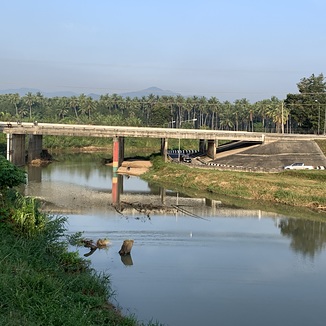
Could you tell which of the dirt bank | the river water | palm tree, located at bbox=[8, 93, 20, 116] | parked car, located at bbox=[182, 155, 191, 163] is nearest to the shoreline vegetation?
the river water

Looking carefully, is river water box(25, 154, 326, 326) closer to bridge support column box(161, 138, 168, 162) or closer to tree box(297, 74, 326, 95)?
bridge support column box(161, 138, 168, 162)

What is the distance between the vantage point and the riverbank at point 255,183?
56.2 meters

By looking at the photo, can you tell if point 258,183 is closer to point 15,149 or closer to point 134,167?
point 134,167

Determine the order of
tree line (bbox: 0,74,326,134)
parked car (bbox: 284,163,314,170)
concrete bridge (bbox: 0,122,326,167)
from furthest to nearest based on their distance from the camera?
tree line (bbox: 0,74,326,134)
concrete bridge (bbox: 0,122,326,167)
parked car (bbox: 284,163,314,170)

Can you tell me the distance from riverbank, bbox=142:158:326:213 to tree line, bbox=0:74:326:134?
5103 cm

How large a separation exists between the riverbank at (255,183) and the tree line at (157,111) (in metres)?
51.0

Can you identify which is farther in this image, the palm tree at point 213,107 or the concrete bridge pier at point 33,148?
the palm tree at point 213,107

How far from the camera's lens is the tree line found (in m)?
140

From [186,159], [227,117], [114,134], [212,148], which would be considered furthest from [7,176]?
[227,117]

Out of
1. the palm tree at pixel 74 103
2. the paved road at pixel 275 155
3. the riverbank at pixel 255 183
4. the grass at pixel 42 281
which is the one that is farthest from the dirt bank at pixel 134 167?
the palm tree at pixel 74 103

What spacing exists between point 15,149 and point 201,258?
5356 centimetres

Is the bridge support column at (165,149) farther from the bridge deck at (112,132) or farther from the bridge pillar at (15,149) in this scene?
the bridge pillar at (15,149)

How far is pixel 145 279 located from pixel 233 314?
6.67 meters

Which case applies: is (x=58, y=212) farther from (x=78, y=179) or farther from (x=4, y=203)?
(x=78, y=179)
